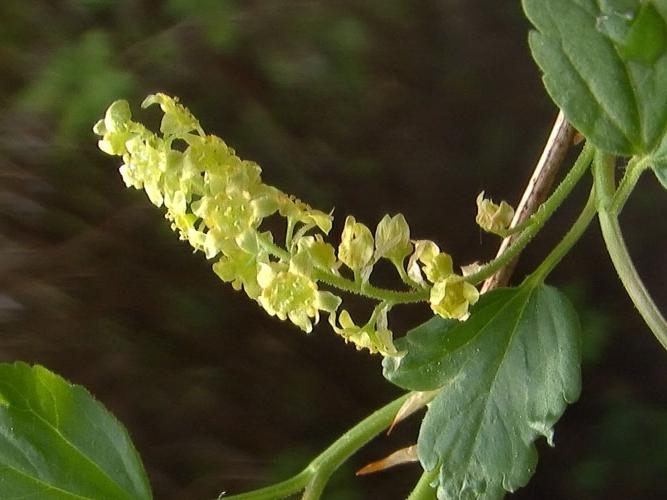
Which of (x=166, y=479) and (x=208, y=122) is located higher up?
(x=208, y=122)

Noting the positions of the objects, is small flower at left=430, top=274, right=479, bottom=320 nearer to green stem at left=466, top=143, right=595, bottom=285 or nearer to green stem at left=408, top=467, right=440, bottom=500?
green stem at left=466, top=143, right=595, bottom=285

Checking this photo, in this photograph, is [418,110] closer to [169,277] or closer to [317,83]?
[317,83]

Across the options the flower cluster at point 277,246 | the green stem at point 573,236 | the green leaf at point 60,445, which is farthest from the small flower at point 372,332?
the green leaf at point 60,445

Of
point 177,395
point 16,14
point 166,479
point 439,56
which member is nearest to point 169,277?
point 177,395

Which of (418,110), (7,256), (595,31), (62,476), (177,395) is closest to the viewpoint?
(595,31)

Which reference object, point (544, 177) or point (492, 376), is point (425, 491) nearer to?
point (492, 376)

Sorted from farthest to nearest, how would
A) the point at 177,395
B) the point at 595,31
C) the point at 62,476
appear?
the point at 177,395
the point at 62,476
the point at 595,31

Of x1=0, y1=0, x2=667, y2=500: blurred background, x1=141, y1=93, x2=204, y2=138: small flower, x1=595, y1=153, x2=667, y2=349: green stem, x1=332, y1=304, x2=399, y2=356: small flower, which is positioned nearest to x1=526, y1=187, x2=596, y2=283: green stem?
x1=595, y1=153, x2=667, y2=349: green stem
